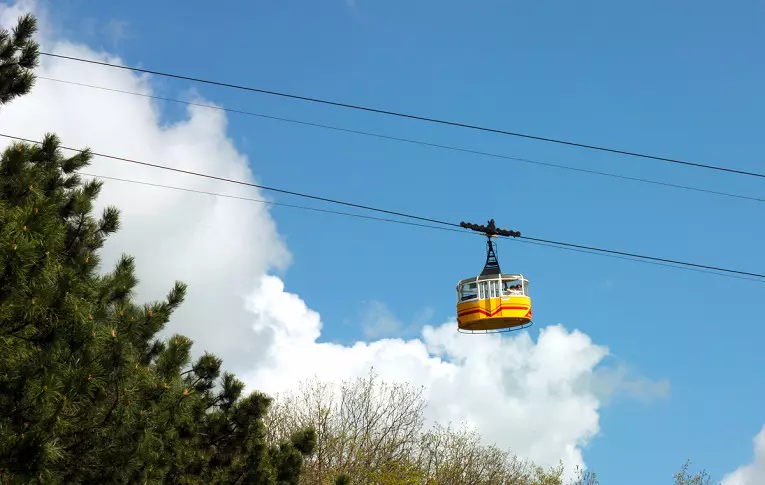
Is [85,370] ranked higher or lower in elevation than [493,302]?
lower

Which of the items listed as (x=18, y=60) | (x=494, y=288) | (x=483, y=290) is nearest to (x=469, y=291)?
(x=483, y=290)

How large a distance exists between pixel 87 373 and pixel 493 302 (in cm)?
1222

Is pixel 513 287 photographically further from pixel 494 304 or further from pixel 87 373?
pixel 87 373

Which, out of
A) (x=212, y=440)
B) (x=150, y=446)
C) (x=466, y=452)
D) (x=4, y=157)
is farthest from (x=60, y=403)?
(x=466, y=452)

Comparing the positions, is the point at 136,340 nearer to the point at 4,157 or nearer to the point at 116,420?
the point at 116,420

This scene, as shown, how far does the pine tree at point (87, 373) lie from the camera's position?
9.82 meters

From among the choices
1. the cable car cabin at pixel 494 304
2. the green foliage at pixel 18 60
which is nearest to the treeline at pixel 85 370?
the green foliage at pixel 18 60

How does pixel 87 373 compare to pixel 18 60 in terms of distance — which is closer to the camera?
pixel 87 373

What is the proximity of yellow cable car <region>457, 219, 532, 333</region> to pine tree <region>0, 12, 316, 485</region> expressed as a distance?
18.2ft

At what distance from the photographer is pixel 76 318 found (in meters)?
10.1

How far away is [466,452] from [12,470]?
34.0 m

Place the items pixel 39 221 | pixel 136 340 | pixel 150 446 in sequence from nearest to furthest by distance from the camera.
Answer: pixel 39 221 < pixel 150 446 < pixel 136 340

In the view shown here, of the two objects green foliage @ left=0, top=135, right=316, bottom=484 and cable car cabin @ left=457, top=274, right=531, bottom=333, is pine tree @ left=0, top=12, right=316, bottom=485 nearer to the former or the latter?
green foliage @ left=0, top=135, right=316, bottom=484

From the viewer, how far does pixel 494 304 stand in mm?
20812
